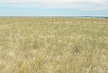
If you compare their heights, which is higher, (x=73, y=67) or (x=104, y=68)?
(x=73, y=67)

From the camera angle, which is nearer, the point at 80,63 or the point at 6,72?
the point at 6,72

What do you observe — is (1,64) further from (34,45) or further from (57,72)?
(34,45)

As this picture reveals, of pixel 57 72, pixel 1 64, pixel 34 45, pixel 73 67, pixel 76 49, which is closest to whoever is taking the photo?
pixel 57 72

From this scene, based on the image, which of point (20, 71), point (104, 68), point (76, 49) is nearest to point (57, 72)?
point (20, 71)

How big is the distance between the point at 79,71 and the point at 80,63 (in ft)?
1.36

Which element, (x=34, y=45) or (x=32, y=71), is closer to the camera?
(x=32, y=71)

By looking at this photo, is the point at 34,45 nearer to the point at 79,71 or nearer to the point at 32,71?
the point at 32,71

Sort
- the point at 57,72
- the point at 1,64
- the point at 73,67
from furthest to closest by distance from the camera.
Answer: the point at 1,64
the point at 73,67
the point at 57,72

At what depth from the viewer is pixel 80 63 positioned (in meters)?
2.86

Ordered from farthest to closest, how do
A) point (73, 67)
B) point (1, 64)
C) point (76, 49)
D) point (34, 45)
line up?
point (34, 45)
point (76, 49)
point (1, 64)
point (73, 67)

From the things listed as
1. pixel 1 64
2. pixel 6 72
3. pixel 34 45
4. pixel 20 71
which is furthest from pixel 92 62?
pixel 34 45

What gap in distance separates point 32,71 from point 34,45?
8.68 ft

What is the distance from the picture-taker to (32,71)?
238cm

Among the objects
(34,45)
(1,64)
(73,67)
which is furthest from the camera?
(34,45)
